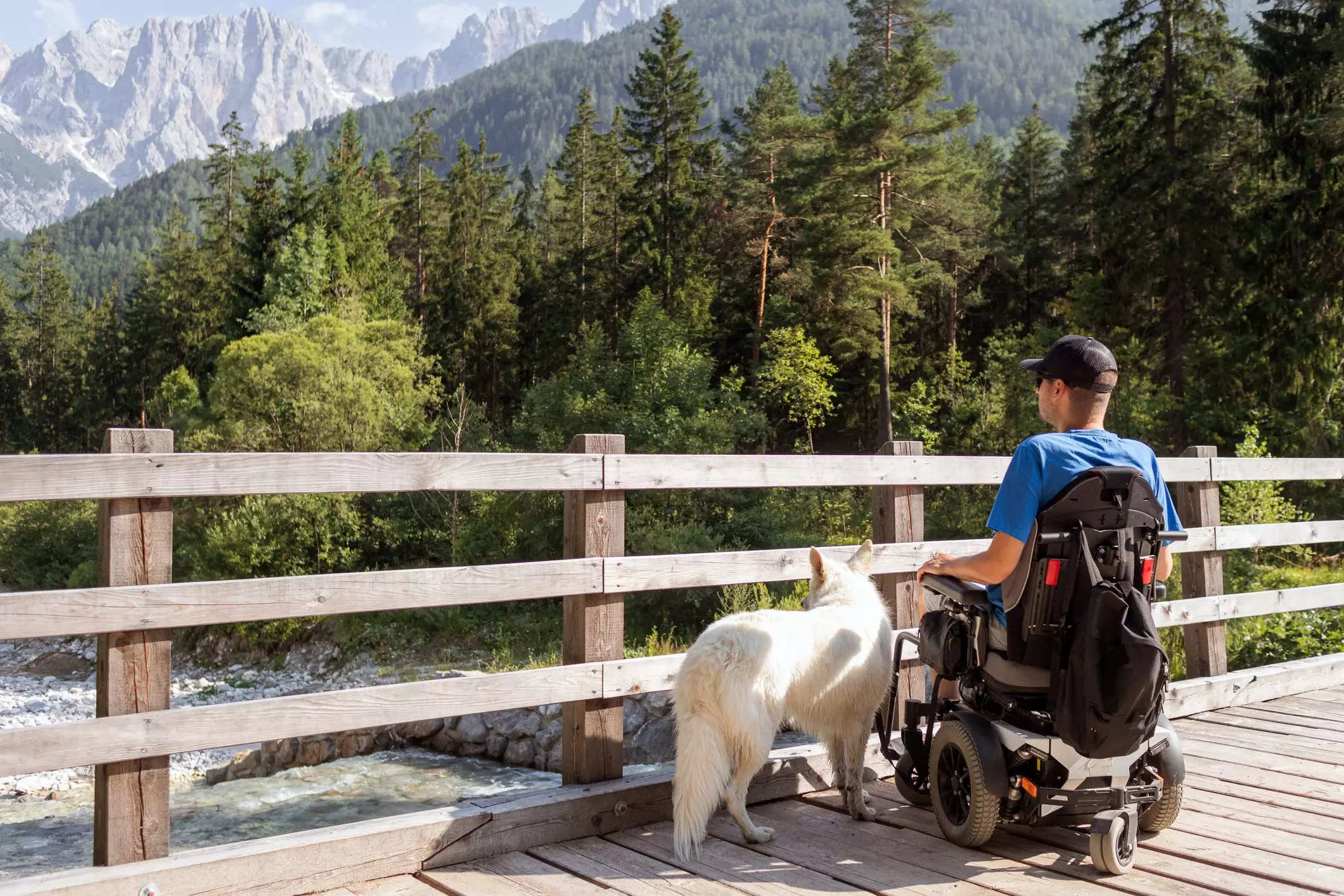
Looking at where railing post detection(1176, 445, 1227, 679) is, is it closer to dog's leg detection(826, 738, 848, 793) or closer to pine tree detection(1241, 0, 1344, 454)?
dog's leg detection(826, 738, 848, 793)

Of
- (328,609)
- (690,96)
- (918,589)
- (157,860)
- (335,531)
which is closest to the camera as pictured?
(157,860)

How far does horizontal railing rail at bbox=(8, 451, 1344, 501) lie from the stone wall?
7626mm

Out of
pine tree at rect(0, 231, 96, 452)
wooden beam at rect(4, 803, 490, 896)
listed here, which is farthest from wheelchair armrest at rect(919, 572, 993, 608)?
pine tree at rect(0, 231, 96, 452)

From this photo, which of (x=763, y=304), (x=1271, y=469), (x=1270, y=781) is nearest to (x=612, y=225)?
(x=763, y=304)

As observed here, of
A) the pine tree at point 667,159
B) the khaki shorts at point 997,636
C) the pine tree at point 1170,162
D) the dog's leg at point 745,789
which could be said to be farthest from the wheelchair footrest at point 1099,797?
the pine tree at point 667,159

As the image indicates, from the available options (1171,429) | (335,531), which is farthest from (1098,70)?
(335,531)

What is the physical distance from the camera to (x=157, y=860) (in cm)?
281

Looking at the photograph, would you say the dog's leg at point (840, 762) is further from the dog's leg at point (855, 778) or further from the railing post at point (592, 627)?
the railing post at point (592, 627)

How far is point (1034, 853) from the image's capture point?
337cm

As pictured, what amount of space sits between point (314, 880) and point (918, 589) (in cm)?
270

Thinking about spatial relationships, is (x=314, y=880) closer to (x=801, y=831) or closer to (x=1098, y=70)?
(x=801, y=831)

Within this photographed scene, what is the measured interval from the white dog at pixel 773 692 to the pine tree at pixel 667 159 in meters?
36.3

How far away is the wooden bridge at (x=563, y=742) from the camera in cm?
276

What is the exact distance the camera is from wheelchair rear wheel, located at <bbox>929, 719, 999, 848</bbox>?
127 inches
